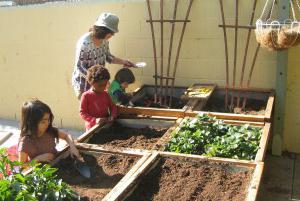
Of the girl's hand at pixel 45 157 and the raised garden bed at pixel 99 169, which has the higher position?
the girl's hand at pixel 45 157

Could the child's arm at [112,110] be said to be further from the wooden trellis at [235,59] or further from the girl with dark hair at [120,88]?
the wooden trellis at [235,59]

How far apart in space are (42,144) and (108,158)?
0.56 metres

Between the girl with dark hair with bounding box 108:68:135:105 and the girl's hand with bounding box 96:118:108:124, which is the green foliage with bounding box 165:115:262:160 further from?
the girl with dark hair with bounding box 108:68:135:105

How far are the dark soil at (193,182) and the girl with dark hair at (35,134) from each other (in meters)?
0.73

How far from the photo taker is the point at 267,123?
4.04 metres

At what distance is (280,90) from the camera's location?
4.85 meters

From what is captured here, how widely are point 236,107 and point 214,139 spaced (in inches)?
50.6

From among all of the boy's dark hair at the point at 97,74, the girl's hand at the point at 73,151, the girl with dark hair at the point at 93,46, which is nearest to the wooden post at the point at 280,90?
the girl with dark hair at the point at 93,46

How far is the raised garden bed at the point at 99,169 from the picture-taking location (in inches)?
120

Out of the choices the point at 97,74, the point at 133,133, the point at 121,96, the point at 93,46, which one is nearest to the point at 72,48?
the point at 93,46

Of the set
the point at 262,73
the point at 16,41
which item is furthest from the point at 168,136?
the point at 16,41

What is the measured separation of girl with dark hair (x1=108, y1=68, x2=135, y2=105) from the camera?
482 centimetres

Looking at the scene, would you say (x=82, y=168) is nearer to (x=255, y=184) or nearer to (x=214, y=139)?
(x=214, y=139)

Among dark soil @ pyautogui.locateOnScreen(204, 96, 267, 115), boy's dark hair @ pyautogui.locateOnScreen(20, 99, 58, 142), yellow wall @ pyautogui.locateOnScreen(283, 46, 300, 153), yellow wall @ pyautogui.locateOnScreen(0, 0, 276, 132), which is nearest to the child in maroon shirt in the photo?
boy's dark hair @ pyautogui.locateOnScreen(20, 99, 58, 142)
